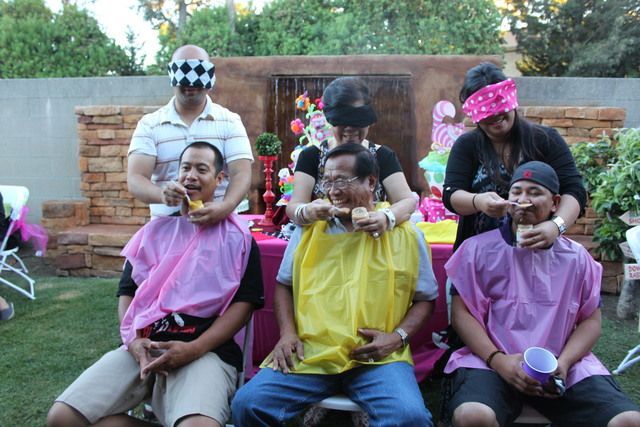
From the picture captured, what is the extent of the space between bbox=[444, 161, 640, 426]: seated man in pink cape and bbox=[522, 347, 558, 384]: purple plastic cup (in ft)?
0.21

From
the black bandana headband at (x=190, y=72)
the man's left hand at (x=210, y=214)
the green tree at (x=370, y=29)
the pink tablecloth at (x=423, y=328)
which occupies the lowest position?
the pink tablecloth at (x=423, y=328)

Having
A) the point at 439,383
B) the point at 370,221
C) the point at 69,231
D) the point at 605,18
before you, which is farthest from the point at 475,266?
the point at 605,18

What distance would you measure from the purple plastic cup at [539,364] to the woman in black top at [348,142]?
2.56 ft

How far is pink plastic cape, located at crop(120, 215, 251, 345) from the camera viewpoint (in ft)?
7.87

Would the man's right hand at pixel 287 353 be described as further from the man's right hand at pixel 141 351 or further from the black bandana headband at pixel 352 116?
the black bandana headband at pixel 352 116

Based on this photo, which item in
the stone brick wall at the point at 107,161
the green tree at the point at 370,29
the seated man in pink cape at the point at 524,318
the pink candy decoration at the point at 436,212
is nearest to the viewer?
the seated man in pink cape at the point at 524,318

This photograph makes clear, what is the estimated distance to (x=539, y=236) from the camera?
2.24 m

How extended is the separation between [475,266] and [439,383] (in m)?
1.28

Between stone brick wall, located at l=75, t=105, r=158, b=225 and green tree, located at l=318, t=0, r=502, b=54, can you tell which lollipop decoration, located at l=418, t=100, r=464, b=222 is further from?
green tree, located at l=318, t=0, r=502, b=54

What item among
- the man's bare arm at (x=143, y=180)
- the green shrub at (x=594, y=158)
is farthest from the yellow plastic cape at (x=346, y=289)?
the green shrub at (x=594, y=158)

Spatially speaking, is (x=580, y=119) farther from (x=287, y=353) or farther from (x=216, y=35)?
(x=216, y=35)

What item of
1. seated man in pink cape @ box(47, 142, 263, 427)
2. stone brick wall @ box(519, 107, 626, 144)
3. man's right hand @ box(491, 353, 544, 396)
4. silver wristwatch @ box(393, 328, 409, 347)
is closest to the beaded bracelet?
seated man in pink cape @ box(47, 142, 263, 427)

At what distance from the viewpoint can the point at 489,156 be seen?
103 inches

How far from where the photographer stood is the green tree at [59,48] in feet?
27.8
